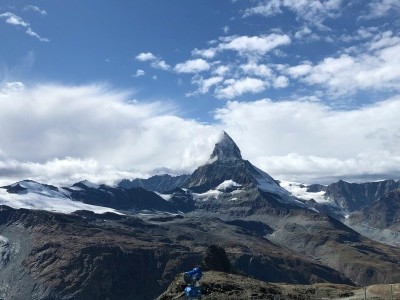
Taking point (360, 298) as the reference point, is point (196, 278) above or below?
above

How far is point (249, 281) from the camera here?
335 ft

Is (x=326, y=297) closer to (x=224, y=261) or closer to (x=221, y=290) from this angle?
(x=221, y=290)

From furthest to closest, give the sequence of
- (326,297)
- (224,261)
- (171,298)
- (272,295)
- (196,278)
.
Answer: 1. (224,261)
2. (326,297)
3. (272,295)
4. (171,298)
5. (196,278)

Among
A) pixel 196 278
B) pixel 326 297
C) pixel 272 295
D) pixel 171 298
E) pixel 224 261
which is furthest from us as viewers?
pixel 224 261

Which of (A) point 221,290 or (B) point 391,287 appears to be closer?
(A) point 221,290

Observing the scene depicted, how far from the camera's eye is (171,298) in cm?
8781

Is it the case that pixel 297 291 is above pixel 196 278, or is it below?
below

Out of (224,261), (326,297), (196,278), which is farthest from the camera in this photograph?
(224,261)

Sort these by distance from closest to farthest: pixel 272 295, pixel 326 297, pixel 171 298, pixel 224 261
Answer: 1. pixel 171 298
2. pixel 272 295
3. pixel 326 297
4. pixel 224 261

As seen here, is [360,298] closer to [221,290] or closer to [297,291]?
[297,291]

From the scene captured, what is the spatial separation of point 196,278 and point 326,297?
44594 millimetres

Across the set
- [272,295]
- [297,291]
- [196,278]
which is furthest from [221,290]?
[196,278]

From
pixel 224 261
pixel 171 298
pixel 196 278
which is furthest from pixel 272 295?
pixel 224 261

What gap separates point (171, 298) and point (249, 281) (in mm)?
19813
